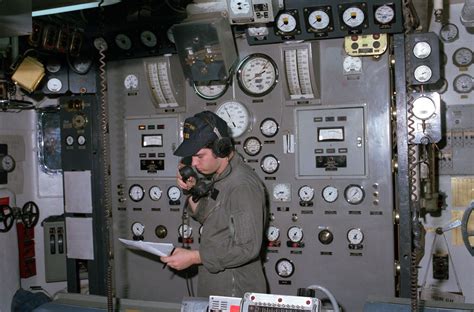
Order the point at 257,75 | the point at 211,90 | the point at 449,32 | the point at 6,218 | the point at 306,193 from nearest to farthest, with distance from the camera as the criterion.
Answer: the point at 306,193
the point at 257,75
the point at 211,90
the point at 6,218
the point at 449,32

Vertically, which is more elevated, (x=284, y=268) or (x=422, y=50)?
(x=422, y=50)

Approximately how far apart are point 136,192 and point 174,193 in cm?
37

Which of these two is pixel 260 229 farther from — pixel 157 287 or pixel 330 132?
pixel 157 287

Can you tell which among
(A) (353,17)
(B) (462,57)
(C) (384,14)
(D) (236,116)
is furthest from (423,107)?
(B) (462,57)

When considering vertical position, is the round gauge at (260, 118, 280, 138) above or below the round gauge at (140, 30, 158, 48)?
below

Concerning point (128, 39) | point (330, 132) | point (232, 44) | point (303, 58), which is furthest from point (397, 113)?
point (128, 39)

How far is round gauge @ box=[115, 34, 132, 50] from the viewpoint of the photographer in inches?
168

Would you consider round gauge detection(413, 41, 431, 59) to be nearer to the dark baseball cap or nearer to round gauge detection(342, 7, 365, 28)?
round gauge detection(342, 7, 365, 28)

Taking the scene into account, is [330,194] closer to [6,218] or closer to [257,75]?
[257,75]

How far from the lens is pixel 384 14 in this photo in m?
3.58

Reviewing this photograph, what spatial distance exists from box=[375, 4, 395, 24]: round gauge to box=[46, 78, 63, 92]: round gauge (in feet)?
9.19

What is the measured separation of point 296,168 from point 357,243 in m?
0.73

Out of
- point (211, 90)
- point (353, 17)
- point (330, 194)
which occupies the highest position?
point (353, 17)

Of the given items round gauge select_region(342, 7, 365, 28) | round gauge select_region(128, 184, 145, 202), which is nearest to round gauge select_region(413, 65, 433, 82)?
round gauge select_region(342, 7, 365, 28)
